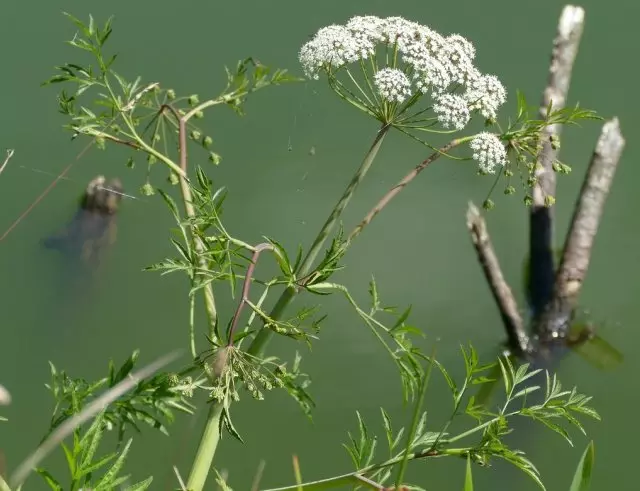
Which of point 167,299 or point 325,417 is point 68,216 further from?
point 325,417

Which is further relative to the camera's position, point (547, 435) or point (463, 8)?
point (463, 8)

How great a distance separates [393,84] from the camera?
4.75 feet

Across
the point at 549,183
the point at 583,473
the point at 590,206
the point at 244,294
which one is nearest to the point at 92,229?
the point at 549,183

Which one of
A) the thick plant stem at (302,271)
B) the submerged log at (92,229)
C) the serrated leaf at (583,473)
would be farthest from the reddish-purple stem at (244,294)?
the submerged log at (92,229)

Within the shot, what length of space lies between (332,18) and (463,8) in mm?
589

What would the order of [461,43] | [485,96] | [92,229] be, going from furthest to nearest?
[92,229], [461,43], [485,96]

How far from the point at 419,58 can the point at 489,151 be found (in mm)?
242

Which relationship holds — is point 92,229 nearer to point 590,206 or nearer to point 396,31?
point 590,206

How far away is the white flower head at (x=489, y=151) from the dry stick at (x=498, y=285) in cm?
131

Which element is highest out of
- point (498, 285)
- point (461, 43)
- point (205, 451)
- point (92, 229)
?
point (461, 43)

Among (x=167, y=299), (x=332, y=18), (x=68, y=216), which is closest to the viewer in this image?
(x=167, y=299)

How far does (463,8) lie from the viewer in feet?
12.7

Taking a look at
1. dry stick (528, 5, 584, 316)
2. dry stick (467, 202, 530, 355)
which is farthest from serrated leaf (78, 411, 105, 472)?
dry stick (528, 5, 584, 316)

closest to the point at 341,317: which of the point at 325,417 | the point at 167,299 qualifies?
the point at 325,417
